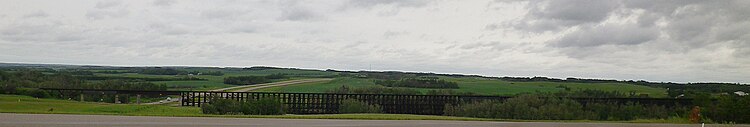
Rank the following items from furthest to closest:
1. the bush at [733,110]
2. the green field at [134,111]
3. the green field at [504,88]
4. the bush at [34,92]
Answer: the green field at [504,88]
the bush at [34,92]
the bush at [733,110]
the green field at [134,111]

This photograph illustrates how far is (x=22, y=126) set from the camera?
14109 mm

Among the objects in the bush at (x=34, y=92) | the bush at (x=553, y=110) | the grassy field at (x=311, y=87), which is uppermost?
the grassy field at (x=311, y=87)

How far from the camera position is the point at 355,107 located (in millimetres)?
33156

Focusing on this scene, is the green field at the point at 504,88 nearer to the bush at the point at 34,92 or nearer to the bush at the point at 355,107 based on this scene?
the bush at the point at 355,107

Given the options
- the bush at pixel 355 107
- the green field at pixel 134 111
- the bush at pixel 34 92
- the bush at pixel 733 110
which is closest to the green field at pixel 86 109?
the green field at pixel 134 111

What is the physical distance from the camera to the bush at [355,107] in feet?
108

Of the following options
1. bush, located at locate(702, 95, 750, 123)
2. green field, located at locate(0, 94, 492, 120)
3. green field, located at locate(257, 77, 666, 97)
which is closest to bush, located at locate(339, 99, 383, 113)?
green field, located at locate(0, 94, 492, 120)

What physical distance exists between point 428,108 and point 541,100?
335 inches

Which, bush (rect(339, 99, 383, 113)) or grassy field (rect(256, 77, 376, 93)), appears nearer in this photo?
bush (rect(339, 99, 383, 113))

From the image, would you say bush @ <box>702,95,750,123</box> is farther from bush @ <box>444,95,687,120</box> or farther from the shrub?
bush @ <box>444,95,687,120</box>

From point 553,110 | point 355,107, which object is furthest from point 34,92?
point 553,110

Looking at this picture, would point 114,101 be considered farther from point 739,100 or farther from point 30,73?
point 739,100

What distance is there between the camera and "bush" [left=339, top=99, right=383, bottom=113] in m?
33.0

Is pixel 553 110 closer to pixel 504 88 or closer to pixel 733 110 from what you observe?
pixel 733 110
